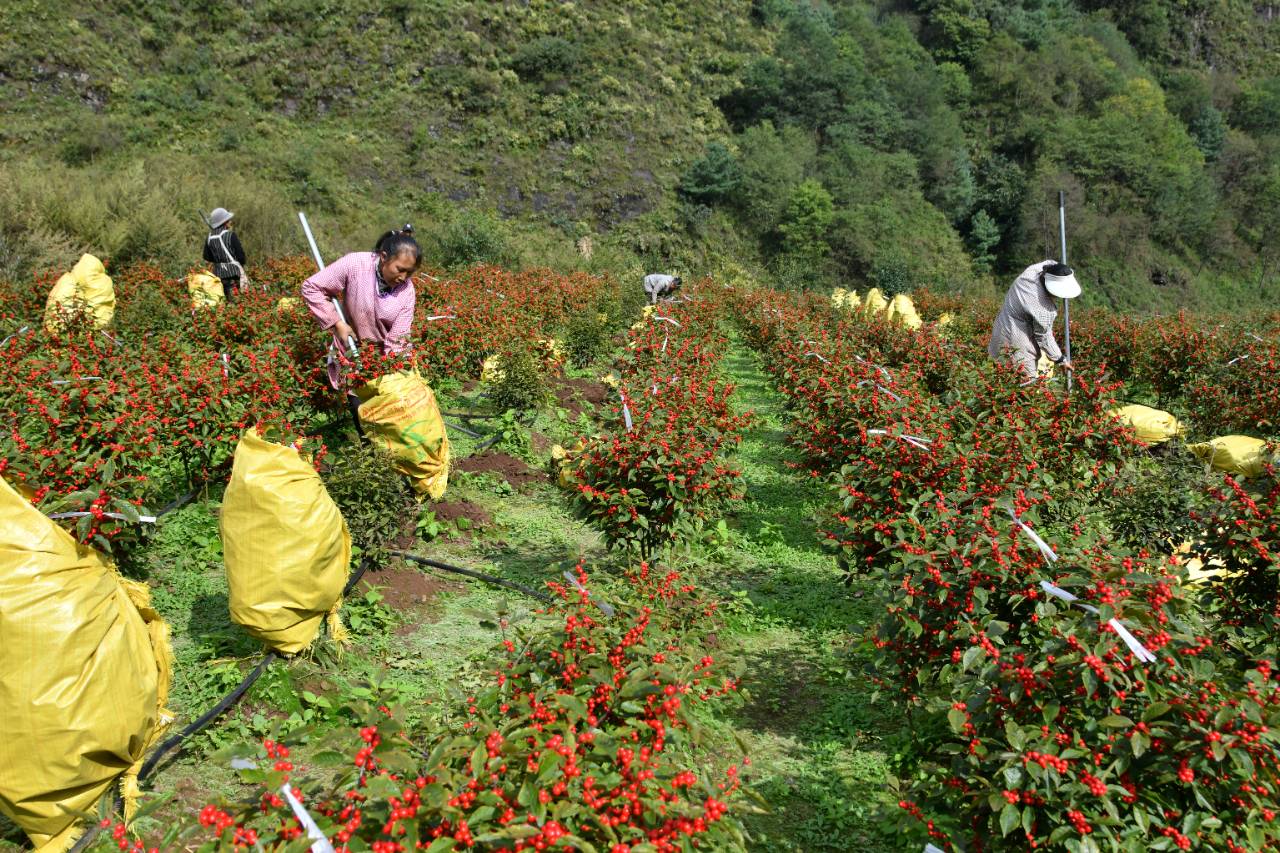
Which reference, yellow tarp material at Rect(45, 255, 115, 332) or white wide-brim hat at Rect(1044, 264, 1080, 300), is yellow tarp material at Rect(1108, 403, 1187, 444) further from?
yellow tarp material at Rect(45, 255, 115, 332)

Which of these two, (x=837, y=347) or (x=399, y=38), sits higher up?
(x=399, y=38)

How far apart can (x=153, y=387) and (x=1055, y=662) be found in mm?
4150

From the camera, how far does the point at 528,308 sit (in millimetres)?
9422

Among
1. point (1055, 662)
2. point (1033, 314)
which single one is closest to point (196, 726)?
point (1055, 662)

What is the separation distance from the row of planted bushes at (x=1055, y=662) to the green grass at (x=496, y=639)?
31 cm

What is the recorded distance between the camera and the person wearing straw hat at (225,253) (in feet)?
26.9

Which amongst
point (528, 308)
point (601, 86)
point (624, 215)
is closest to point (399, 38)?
point (601, 86)

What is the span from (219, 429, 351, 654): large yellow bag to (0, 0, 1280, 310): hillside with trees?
8538mm

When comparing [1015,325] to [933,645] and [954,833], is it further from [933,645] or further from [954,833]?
[954,833]

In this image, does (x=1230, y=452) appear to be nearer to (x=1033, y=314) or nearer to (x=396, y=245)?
(x=1033, y=314)

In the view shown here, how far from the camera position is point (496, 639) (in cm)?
382

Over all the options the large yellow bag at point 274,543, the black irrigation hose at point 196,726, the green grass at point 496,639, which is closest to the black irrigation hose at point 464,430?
the green grass at point 496,639

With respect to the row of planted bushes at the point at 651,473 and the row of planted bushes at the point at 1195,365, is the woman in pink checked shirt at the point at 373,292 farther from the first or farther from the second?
the row of planted bushes at the point at 1195,365

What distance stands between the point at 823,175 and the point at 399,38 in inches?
752
